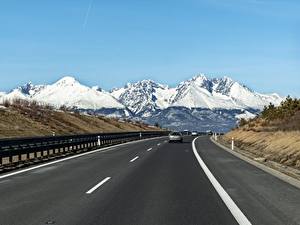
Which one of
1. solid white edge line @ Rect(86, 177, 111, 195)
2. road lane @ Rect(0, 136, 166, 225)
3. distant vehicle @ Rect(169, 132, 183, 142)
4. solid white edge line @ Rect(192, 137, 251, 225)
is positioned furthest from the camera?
distant vehicle @ Rect(169, 132, 183, 142)

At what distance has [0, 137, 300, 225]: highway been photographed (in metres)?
9.26

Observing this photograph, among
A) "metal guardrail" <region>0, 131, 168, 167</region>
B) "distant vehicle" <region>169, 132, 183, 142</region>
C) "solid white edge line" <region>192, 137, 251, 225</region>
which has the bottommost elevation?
"solid white edge line" <region>192, 137, 251, 225</region>

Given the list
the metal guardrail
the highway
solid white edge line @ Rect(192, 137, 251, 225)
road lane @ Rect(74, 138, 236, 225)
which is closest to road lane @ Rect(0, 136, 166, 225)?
the highway

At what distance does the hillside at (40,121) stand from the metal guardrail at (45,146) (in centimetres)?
1227

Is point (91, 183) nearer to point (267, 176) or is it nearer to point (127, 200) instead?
point (127, 200)

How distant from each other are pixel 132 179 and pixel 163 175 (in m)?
1.59

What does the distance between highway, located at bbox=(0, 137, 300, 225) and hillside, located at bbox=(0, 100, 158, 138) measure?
34.4 meters

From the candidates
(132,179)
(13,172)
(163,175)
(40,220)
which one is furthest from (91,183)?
Result: (40,220)

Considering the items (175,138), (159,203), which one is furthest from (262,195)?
(175,138)

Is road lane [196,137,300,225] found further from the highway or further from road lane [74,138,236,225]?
road lane [74,138,236,225]

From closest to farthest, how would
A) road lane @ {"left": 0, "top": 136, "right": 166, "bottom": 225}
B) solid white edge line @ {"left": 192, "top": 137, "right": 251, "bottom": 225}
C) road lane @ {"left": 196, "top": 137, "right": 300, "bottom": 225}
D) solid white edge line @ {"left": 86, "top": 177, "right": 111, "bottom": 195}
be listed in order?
1. solid white edge line @ {"left": 192, "top": 137, "right": 251, "bottom": 225}
2. road lane @ {"left": 196, "top": 137, "right": 300, "bottom": 225}
3. road lane @ {"left": 0, "top": 136, "right": 166, "bottom": 225}
4. solid white edge line @ {"left": 86, "top": 177, "right": 111, "bottom": 195}

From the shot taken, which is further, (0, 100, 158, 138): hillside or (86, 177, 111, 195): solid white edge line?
(0, 100, 158, 138): hillside

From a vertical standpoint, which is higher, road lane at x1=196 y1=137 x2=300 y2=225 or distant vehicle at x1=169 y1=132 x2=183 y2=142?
distant vehicle at x1=169 y1=132 x2=183 y2=142

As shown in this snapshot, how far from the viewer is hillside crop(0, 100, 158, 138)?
56247 mm
